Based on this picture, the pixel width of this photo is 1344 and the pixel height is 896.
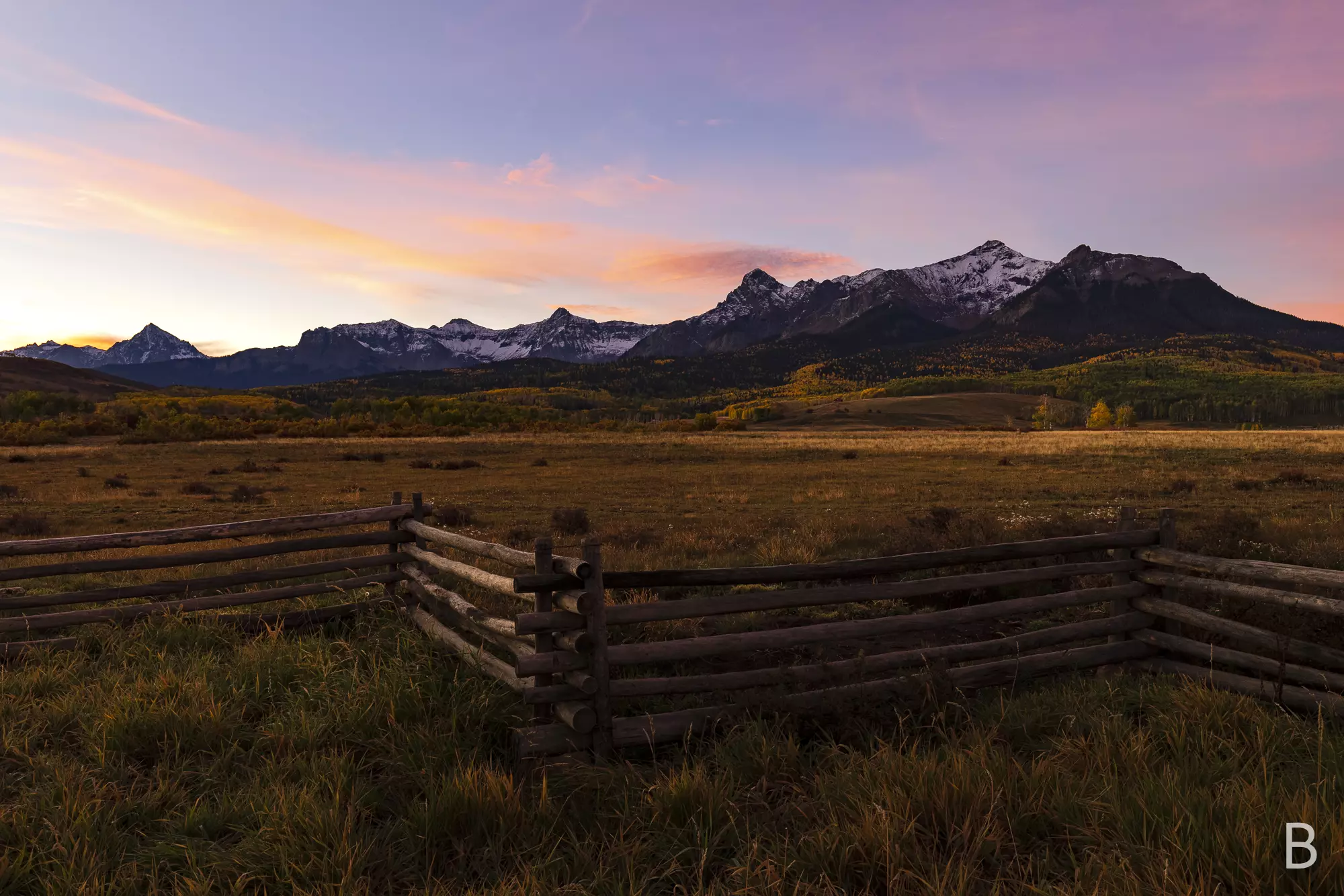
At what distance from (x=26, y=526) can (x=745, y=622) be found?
21928mm

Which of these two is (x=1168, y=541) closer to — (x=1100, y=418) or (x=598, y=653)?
(x=598, y=653)

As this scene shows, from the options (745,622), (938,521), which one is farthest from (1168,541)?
(938,521)

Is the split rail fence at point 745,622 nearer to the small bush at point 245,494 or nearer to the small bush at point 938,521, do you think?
the small bush at point 938,521

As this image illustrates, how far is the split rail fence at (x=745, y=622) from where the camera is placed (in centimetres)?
557

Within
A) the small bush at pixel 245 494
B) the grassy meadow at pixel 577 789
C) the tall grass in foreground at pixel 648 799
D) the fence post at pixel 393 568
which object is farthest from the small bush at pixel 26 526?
the tall grass in foreground at pixel 648 799

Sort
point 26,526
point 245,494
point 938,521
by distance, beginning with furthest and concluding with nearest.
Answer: point 245,494 < point 26,526 < point 938,521

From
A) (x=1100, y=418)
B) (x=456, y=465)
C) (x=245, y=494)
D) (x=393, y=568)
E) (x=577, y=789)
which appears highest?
(x=393, y=568)

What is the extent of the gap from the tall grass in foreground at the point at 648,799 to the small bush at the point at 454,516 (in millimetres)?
Result: 15294

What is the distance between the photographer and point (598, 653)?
5500 millimetres

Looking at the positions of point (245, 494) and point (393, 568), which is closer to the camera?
point (393, 568)

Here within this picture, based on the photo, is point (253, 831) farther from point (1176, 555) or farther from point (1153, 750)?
point (1176, 555)

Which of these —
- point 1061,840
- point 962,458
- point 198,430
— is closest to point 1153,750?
point 1061,840

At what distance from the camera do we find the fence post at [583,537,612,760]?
5438 millimetres

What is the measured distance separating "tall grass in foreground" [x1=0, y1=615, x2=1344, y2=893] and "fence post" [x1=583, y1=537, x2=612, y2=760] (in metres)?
0.33
